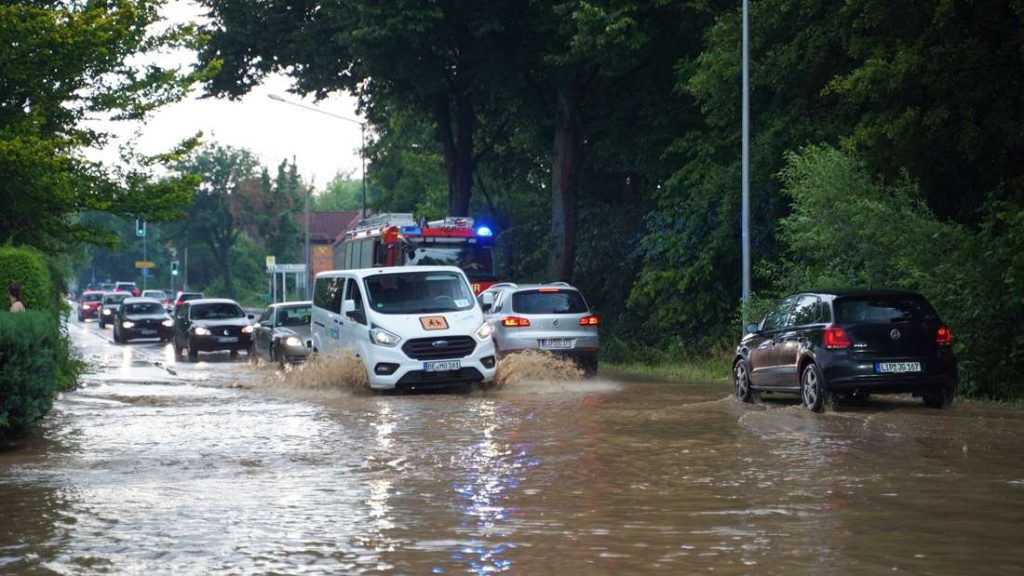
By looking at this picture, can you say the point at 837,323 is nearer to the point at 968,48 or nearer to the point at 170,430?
the point at 968,48

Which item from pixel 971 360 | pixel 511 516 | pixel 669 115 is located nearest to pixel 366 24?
pixel 669 115

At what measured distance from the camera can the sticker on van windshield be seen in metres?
21.6

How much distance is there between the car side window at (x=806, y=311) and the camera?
1845 centimetres

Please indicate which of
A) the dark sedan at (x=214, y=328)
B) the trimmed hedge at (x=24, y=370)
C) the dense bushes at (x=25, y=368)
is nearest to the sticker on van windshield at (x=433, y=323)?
the dense bushes at (x=25, y=368)

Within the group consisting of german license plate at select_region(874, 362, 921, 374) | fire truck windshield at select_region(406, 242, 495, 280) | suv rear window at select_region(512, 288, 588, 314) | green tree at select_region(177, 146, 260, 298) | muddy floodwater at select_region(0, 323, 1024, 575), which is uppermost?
green tree at select_region(177, 146, 260, 298)

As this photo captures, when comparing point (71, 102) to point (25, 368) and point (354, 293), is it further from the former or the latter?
point (25, 368)

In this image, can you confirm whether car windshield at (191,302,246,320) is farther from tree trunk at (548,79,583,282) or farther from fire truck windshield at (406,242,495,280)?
tree trunk at (548,79,583,282)

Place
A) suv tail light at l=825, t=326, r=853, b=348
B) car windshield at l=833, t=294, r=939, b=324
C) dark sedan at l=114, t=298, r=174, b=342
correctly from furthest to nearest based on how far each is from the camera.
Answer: dark sedan at l=114, t=298, r=174, b=342 < car windshield at l=833, t=294, r=939, b=324 < suv tail light at l=825, t=326, r=853, b=348

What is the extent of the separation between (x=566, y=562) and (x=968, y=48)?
48.3 ft

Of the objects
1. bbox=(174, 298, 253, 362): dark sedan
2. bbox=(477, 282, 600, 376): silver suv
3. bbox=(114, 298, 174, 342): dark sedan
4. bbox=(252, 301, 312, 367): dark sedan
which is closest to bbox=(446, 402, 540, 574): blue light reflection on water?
bbox=(477, 282, 600, 376): silver suv

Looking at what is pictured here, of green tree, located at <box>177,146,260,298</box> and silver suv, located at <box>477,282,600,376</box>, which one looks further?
green tree, located at <box>177,146,260,298</box>

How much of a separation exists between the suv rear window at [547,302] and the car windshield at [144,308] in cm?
2690

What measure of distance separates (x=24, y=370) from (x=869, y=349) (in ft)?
32.1

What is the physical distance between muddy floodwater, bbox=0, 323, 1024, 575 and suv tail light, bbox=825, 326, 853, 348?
36.0 inches
